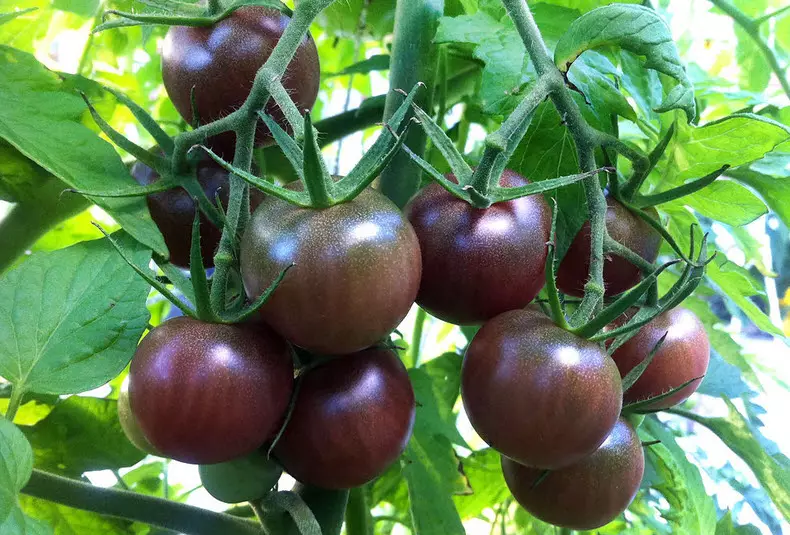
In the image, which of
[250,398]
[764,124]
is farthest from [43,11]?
[764,124]

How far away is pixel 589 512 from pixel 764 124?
257 mm

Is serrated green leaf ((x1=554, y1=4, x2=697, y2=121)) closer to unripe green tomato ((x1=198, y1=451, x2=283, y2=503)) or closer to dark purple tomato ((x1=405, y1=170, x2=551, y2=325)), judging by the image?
dark purple tomato ((x1=405, y1=170, x2=551, y2=325))

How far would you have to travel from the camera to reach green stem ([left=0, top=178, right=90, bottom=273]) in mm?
551

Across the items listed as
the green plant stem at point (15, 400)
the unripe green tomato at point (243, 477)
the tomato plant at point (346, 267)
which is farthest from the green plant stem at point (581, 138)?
the green plant stem at point (15, 400)

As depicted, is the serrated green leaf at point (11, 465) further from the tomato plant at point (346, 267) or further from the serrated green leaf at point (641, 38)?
the serrated green leaf at point (641, 38)

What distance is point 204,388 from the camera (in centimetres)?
35

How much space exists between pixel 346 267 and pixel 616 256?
0.67ft

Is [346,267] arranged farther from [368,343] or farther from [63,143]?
[63,143]

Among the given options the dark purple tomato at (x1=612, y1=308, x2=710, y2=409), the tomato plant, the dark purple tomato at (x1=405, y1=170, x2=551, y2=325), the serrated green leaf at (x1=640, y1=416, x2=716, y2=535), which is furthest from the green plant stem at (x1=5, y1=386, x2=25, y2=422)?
the serrated green leaf at (x1=640, y1=416, x2=716, y2=535)

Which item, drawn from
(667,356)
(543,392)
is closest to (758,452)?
(667,356)

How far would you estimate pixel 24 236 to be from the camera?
0.57 meters

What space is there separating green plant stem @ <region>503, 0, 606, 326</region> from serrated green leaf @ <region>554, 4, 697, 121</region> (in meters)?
0.02

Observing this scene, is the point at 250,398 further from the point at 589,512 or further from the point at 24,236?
the point at 24,236

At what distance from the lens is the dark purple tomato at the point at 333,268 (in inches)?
12.7
